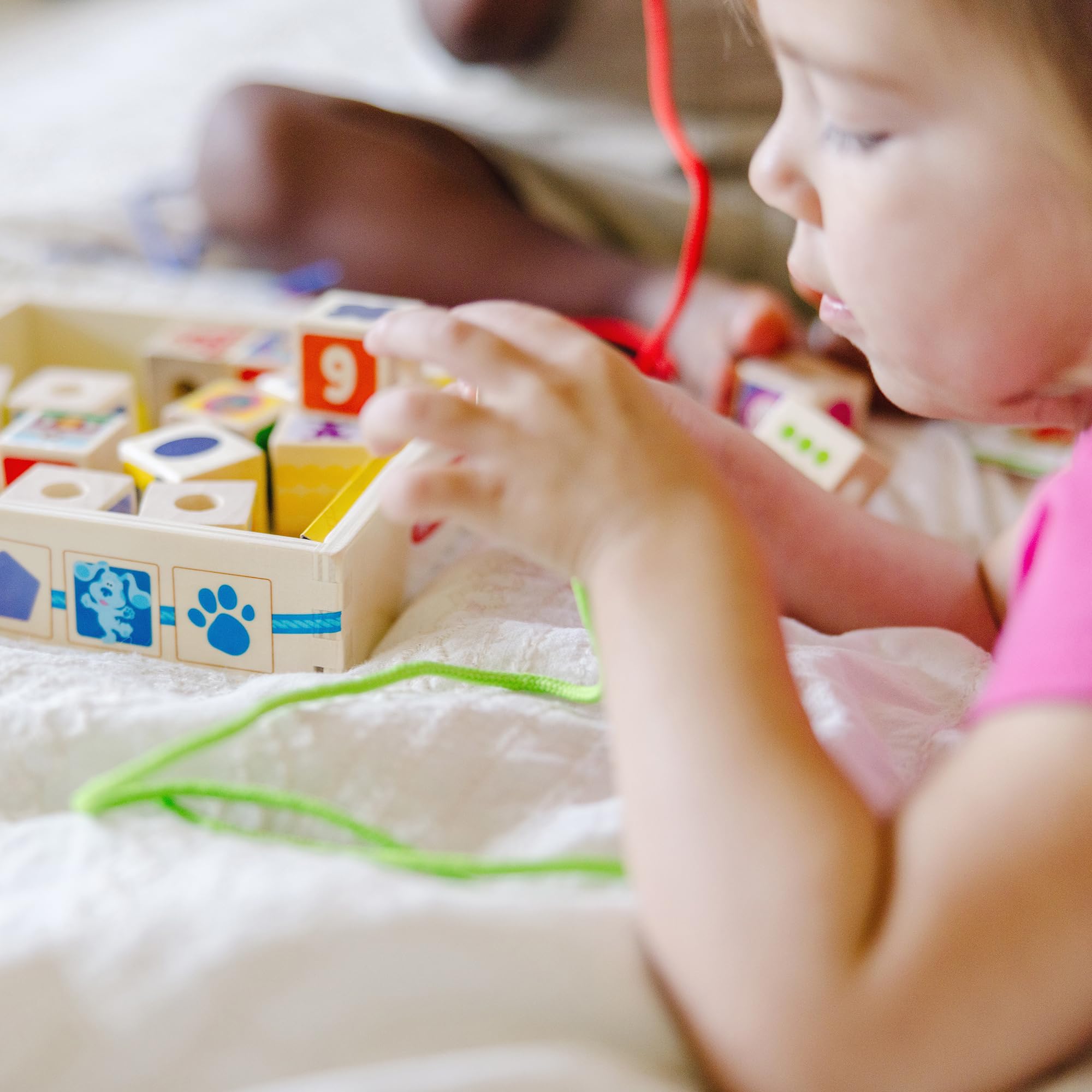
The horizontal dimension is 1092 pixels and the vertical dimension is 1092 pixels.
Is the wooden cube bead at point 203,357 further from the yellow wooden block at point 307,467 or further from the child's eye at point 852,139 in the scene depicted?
the child's eye at point 852,139

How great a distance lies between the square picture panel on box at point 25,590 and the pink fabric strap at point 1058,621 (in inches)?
19.0

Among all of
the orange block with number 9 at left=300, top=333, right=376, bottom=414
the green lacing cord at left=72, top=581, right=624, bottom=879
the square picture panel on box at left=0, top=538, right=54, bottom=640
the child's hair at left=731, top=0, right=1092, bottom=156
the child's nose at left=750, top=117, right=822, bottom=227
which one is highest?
the child's hair at left=731, top=0, right=1092, bottom=156

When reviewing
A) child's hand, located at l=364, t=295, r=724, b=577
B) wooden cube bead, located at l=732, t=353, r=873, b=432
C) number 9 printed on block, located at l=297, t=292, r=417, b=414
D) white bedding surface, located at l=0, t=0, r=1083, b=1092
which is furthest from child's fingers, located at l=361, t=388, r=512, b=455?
wooden cube bead, located at l=732, t=353, r=873, b=432

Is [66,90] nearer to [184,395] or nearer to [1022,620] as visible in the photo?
[184,395]

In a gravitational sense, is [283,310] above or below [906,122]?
below

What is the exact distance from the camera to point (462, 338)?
18.6 inches

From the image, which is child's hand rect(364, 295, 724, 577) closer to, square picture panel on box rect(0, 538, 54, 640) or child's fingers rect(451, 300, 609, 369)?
child's fingers rect(451, 300, 609, 369)

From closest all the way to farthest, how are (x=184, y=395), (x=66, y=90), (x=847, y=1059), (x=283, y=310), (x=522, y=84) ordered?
(x=847, y=1059)
(x=184, y=395)
(x=283, y=310)
(x=522, y=84)
(x=66, y=90)

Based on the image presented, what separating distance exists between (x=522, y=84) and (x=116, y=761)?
3.61ft

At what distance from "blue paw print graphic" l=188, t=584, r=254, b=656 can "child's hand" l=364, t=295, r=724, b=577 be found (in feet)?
0.72

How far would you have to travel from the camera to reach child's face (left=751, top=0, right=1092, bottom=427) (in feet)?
1.48

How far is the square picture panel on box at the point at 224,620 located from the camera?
66 cm

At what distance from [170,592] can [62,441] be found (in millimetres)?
170

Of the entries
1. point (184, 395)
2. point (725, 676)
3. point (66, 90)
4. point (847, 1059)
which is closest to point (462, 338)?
point (725, 676)
